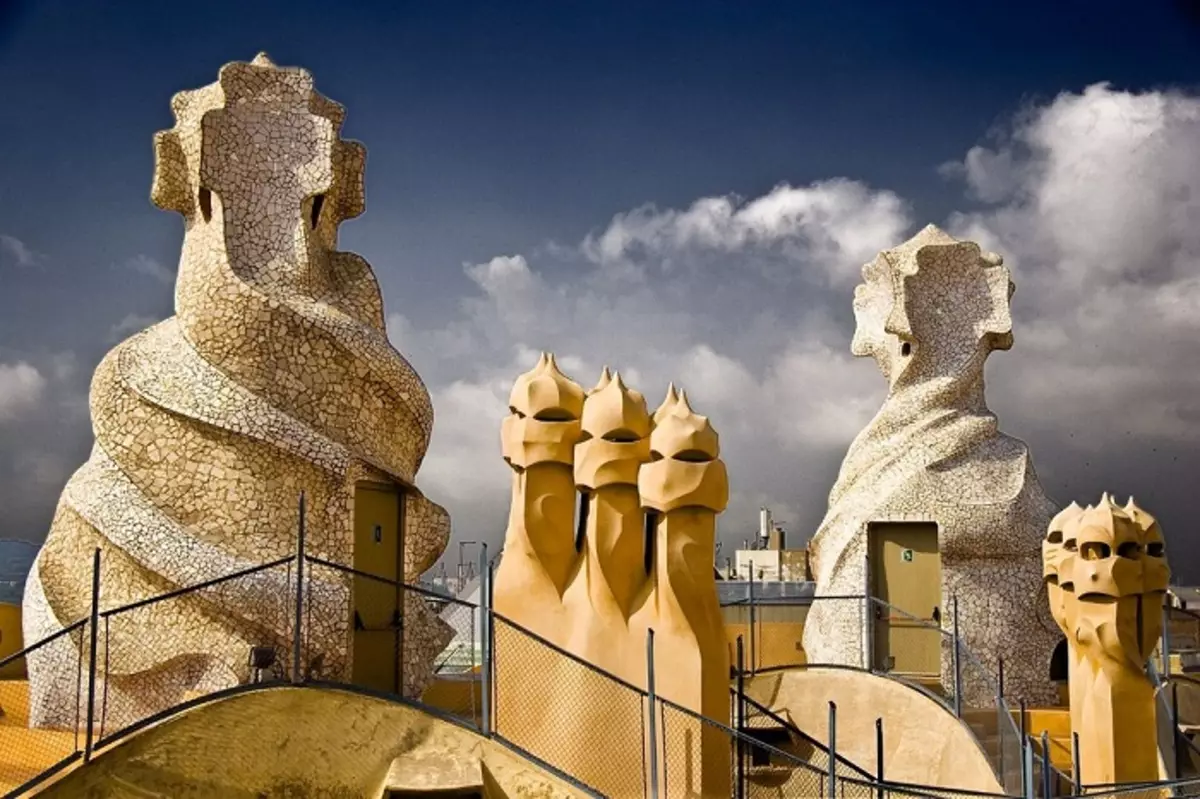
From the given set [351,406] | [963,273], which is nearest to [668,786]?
[351,406]

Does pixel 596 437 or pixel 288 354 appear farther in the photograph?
pixel 288 354

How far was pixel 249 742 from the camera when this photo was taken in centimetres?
787

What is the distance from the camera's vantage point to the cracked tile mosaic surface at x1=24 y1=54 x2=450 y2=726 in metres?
9.88

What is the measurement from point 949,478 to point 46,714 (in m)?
8.85

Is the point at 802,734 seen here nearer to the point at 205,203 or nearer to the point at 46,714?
the point at 46,714

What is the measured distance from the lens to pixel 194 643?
9867mm

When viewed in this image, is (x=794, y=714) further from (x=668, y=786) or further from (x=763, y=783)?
(x=668, y=786)

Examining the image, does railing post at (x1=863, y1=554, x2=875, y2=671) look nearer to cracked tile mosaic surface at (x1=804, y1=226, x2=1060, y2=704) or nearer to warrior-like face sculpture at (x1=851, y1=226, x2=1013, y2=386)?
cracked tile mosaic surface at (x1=804, y1=226, x2=1060, y2=704)

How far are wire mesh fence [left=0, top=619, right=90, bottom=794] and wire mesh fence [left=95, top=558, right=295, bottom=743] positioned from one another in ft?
0.62

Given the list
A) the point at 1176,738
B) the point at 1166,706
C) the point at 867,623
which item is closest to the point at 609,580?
the point at 867,623

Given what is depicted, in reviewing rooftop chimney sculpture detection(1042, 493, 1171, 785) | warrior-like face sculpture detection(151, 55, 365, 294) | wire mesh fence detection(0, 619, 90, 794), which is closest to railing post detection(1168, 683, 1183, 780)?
rooftop chimney sculpture detection(1042, 493, 1171, 785)

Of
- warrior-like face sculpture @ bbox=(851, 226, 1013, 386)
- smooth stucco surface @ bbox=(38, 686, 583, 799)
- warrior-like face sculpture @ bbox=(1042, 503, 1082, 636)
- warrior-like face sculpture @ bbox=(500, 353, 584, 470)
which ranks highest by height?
warrior-like face sculpture @ bbox=(851, 226, 1013, 386)

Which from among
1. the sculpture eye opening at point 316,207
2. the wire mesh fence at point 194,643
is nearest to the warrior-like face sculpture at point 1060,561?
the wire mesh fence at point 194,643

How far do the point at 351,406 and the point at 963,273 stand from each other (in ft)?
25.4
